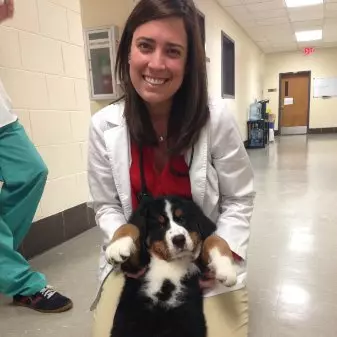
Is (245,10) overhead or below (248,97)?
overhead

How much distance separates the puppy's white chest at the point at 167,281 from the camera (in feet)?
3.41

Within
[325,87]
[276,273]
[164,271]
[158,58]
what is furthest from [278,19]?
[164,271]

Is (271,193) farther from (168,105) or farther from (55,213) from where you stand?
(168,105)

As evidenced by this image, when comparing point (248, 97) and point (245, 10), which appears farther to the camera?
point (248, 97)

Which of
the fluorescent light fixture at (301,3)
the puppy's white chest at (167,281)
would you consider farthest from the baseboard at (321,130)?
the puppy's white chest at (167,281)

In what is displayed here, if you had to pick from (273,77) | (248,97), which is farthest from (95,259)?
(273,77)

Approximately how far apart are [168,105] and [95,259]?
1297mm

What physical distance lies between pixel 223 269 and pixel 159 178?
1.23 ft

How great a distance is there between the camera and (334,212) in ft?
9.59

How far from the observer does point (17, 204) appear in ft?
5.25

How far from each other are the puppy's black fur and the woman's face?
0.36 m

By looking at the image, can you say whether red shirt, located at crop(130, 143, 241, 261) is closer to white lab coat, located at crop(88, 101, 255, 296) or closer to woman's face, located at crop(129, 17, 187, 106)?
white lab coat, located at crop(88, 101, 255, 296)

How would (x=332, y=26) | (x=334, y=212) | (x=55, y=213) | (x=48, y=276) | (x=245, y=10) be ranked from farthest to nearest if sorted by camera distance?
(x=332, y=26) → (x=245, y=10) → (x=334, y=212) → (x=55, y=213) → (x=48, y=276)

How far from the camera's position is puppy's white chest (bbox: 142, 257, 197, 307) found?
1038 millimetres
